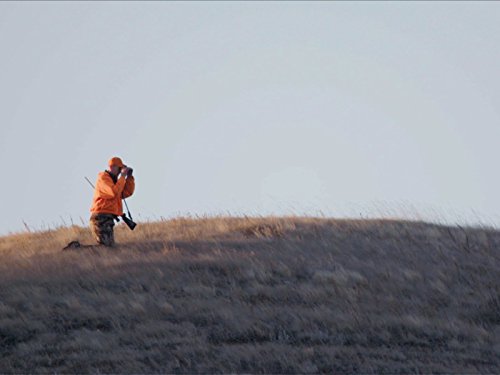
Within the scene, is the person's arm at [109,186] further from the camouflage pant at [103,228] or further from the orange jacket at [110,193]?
the camouflage pant at [103,228]

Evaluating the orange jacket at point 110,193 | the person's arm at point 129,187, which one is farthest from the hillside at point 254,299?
the person's arm at point 129,187

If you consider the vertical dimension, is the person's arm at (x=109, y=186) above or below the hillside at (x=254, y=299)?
above

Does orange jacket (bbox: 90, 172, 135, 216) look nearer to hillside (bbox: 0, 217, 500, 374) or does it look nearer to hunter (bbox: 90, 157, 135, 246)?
hunter (bbox: 90, 157, 135, 246)

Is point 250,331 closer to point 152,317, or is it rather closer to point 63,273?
point 152,317

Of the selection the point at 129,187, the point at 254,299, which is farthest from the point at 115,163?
the point at 254,299

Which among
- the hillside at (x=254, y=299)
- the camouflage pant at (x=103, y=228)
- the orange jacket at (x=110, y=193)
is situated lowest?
the hillside at (x=254, y=299)

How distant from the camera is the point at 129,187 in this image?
72.1 ft

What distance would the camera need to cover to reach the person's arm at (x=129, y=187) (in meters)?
21.9

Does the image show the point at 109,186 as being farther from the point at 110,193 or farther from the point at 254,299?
the point at 254,299

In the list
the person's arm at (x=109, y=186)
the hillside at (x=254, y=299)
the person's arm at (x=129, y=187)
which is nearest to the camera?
the hillside at (x=254, y=299)

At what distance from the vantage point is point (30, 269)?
20281 millimetres

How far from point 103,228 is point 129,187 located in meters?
0.98

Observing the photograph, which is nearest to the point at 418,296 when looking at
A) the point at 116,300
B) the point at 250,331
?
the point at 250,331

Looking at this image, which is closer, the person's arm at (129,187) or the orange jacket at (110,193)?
the orange jacket at (110,193)
